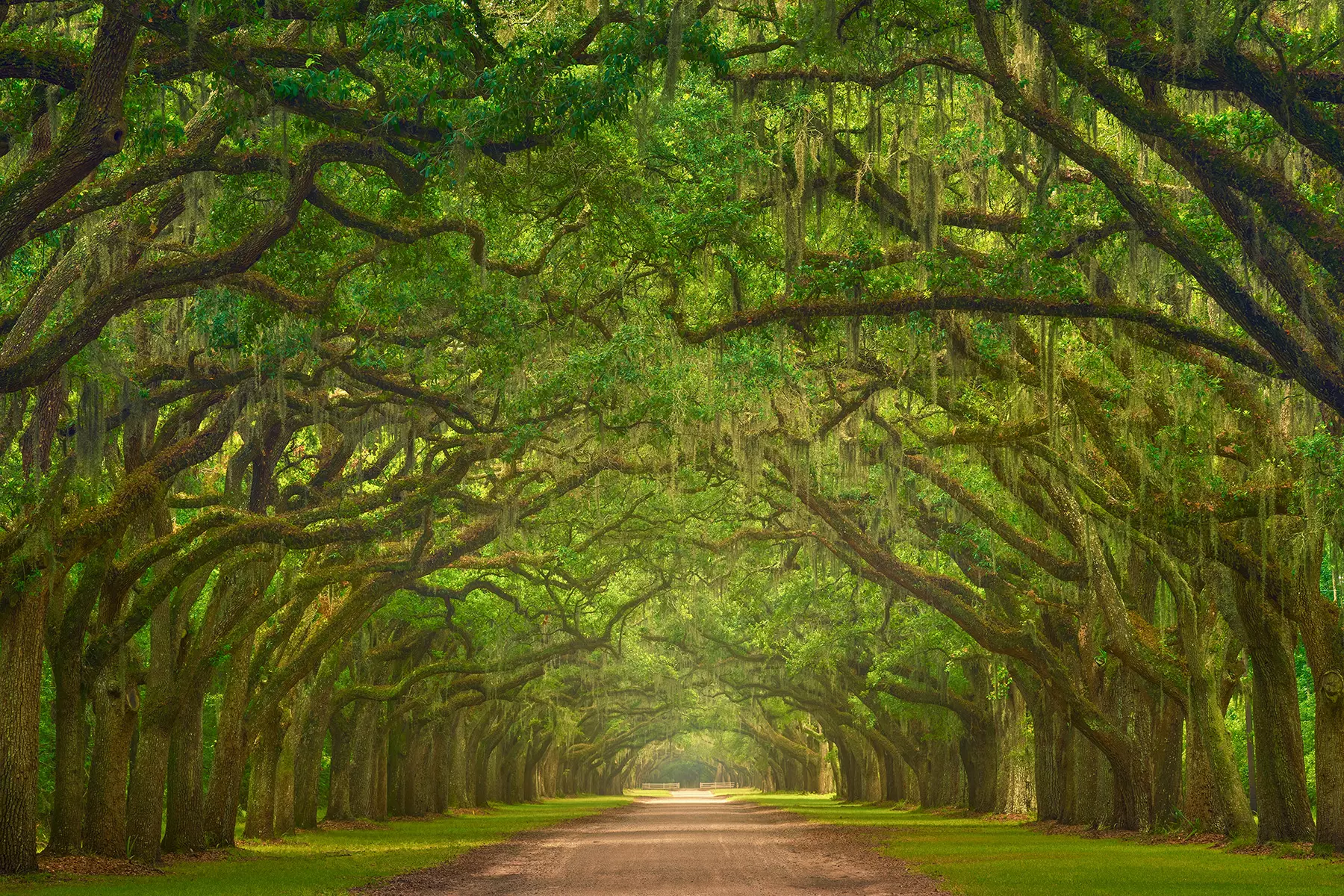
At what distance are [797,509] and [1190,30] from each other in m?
20.3

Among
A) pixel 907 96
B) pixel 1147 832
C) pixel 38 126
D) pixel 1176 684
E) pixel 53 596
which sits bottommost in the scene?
pixel 1147 832

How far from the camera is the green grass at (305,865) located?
16859 mm

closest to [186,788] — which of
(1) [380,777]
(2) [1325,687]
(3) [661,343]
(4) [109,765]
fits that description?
(4) [109,765]

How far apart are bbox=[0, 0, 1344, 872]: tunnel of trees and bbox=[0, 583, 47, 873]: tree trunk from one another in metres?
0.06

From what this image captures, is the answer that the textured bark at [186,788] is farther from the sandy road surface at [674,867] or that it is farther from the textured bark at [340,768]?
the textured bark at [340,768]

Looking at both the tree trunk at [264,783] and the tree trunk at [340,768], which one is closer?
the tree trunk at [264,783]

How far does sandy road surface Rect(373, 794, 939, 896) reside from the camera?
1748 cm

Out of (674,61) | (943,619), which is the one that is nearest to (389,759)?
(943,619)

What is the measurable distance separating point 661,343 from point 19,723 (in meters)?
10.2

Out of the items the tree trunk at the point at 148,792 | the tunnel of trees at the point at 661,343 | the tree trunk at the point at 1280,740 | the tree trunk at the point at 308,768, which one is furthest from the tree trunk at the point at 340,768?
the tree trunk at the point at 1280,740

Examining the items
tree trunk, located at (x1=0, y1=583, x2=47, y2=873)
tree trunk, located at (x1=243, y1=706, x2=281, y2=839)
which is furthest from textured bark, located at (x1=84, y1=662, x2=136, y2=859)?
tree trunk, located at (x1=243, y1=706, x2=281, y2=839)

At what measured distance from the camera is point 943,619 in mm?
37594

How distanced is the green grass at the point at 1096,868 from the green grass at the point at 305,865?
28.1ft

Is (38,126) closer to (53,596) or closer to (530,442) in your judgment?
(53,596)
